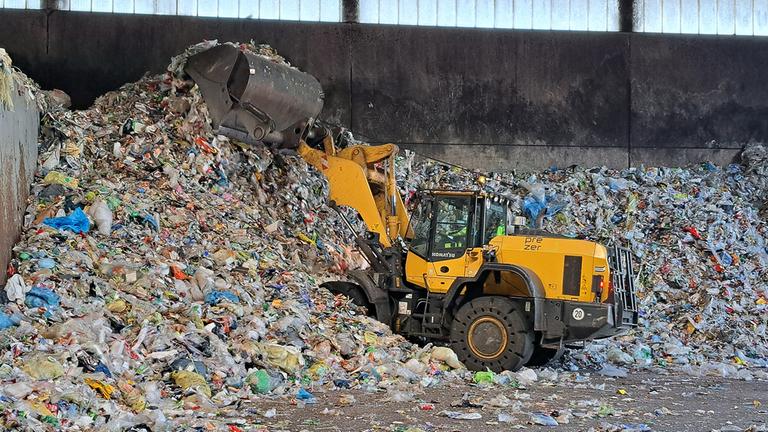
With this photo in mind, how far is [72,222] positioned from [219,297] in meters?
1.51

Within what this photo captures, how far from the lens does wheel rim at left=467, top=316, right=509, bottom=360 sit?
9203 millimetres

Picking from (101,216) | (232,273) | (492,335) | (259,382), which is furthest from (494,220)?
(101,216)

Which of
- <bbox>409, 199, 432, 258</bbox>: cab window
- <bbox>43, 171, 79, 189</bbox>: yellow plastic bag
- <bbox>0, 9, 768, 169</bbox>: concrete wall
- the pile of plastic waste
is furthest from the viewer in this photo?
<bbox>0, 9, 768, 169</bbox>: concrete wall

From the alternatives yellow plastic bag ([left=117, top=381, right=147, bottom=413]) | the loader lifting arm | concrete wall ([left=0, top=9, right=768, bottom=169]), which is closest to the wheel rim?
the loader lifting arm

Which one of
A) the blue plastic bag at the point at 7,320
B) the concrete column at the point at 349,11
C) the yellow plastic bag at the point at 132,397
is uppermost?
the concrete column at the point at 349,11

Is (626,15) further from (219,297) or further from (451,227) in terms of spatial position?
(219,297)

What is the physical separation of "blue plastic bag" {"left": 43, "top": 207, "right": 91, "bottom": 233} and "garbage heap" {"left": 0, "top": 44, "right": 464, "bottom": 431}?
0.05 feet

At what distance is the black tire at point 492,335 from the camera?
29.9ft

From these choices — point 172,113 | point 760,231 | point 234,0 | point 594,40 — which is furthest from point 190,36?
point 760,231

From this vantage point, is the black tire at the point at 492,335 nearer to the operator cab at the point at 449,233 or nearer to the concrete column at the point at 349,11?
the operator cab at the point at 449,233

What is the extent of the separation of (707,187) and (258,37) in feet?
22.0

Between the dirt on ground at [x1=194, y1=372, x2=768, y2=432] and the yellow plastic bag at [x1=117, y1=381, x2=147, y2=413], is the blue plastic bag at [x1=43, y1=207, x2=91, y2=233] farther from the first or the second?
the yellow plastic bag at [x1=117, y1=381, x2=147, y2=413]

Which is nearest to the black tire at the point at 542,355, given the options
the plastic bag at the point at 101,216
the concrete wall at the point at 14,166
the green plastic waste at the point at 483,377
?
the green plastic waste at the point at 483,377

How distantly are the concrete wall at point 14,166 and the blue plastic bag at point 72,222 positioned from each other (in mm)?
271
